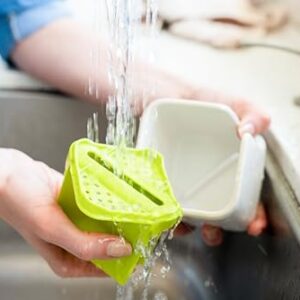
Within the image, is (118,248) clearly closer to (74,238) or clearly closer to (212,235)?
(74,238)

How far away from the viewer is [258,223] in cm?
73

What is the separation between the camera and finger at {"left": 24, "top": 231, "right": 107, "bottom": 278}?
62 centimetres

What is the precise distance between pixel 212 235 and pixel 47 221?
0.28m

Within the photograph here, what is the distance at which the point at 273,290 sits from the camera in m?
0.72

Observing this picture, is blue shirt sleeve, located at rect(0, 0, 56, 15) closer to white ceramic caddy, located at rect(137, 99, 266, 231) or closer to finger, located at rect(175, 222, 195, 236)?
white ceramic caddy, located at rect(137, 99, 266, 231)

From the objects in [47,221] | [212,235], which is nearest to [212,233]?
[212,235]

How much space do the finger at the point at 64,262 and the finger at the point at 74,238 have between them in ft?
0.10

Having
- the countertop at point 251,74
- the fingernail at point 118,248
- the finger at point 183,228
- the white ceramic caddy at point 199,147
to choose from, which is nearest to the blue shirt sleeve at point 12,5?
the countertop at point 251,74

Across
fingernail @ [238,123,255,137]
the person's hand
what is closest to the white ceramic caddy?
fingernail @ [238,123,255,137]

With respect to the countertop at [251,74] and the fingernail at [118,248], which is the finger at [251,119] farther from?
the fingernail at [118,248]

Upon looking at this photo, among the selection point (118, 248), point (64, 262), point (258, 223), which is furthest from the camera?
point (258, 223)

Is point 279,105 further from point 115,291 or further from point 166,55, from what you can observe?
point 115,291

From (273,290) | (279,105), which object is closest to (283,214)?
(273,290)

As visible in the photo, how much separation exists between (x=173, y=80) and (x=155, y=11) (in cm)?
19
